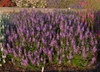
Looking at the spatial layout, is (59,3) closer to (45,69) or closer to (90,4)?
(90,4)

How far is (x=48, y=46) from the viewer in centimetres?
541

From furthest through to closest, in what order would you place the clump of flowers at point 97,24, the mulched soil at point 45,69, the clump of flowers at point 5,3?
the clump of flowers at point 5,3 < the clump of flowers at point 97,24 < the mulched soil at point 45,69

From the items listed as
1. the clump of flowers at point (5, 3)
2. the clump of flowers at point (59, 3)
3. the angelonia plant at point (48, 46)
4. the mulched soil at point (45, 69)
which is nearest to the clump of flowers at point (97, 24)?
the angelonia plant at point (48, 46)

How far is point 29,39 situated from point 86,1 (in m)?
6.55

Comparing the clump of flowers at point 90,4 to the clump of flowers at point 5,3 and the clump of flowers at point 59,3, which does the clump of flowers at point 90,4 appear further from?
the clump of flowers at point 5,3

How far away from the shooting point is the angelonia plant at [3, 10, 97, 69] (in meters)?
5.18

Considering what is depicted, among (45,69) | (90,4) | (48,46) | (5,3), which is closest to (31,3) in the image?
(5,3)

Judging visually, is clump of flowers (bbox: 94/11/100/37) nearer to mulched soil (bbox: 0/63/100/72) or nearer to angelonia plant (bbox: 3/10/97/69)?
angelonia plant (bbox: 3/10/97/69)

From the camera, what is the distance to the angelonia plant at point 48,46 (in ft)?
17.0

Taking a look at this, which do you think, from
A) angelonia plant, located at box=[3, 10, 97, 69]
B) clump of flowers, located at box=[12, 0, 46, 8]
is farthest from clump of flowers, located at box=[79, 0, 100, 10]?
angelonia plant, located at box=[3, 10, 97, 69]

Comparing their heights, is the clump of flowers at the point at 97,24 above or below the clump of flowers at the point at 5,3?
above

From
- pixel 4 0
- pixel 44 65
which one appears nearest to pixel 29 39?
pixel 44 65

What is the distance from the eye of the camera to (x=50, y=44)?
5316 mm

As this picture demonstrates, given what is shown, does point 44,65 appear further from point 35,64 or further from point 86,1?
point 86,1
